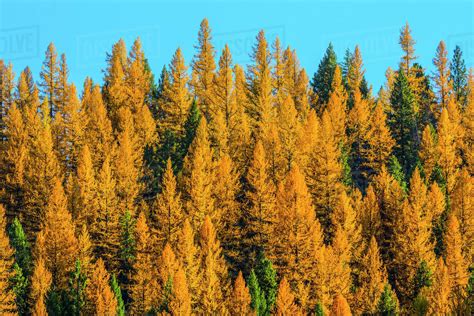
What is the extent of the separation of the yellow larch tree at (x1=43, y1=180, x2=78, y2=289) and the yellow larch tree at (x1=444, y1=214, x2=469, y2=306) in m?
31.3

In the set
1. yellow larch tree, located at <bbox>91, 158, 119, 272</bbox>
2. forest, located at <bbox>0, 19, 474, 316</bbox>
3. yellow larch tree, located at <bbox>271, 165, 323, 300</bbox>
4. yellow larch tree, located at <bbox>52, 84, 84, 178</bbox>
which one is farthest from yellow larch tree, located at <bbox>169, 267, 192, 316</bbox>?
yellow larch tree, located at <bbox>52, 84, 84, 178</bbox>

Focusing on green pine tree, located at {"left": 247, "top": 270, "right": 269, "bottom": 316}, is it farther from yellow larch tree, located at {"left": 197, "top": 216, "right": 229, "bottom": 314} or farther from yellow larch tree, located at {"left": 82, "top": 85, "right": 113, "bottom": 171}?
yellow larch tree, located at {"left": 82, "top": 85, "right": 113, "bottom": 171}

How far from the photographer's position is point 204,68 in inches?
3233

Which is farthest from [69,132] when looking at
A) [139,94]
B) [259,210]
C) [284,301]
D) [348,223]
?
[284,301]

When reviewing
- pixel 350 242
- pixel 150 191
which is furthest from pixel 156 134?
pixel 350 242

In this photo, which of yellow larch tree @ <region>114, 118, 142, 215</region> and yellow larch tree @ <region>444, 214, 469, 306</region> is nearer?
yellow larch tree @ <region>444, 214, 469, 306</region>

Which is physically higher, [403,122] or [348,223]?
[403,122]

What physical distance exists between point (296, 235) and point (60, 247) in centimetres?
1992

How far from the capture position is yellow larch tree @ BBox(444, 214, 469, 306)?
5300 centimetres

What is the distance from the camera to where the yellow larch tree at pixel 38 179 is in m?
61.8

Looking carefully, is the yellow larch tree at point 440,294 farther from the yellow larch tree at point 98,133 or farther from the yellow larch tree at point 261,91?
the yellow larch tree at point 98,133

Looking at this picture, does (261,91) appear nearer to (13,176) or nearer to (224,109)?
(224,109)

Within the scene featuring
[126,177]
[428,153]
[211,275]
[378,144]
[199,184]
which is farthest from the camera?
[378,144]

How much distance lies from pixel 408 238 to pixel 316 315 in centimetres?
1203
